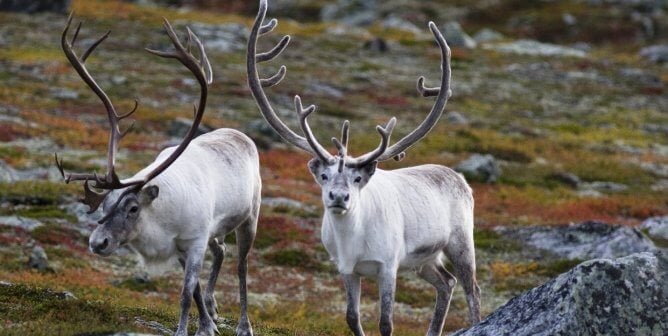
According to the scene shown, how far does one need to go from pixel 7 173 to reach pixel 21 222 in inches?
185

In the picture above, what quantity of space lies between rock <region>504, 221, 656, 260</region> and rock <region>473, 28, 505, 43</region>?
69.2 metres

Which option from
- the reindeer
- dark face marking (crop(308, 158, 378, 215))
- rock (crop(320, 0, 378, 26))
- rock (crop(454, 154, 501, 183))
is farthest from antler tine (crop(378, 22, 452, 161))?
rock (crop(320, 0, 378, 26))

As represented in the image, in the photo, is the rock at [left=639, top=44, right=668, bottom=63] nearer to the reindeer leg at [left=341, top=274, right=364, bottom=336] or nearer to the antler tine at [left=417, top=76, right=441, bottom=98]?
the antler tine at [left=417, top=76, right=441, bottom=98]

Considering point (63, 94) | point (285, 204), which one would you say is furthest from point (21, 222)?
point (63, 94)

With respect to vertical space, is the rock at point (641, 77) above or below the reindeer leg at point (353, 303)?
below

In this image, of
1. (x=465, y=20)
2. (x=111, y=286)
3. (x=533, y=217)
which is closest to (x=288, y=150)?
(x=533, y=217)

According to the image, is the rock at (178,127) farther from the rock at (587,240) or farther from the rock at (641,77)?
the rock at (641,77)

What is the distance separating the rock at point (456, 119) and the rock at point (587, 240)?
24.3m

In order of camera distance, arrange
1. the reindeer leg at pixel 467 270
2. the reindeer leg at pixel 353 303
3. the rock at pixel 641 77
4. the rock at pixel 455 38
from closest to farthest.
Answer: the reindeer leg at pixel 353 303, the reindeer leg at pixel 467 270, the rock at pixel 641 77, the rock at pixel 455 38

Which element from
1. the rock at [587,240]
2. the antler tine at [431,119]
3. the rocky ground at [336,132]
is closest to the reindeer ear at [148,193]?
the rocky ground at [336,132]

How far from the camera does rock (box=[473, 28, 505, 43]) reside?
306 feet

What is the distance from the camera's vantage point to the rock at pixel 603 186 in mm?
36537

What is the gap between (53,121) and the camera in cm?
3722

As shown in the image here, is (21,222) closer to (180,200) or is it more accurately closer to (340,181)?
(180,200)
